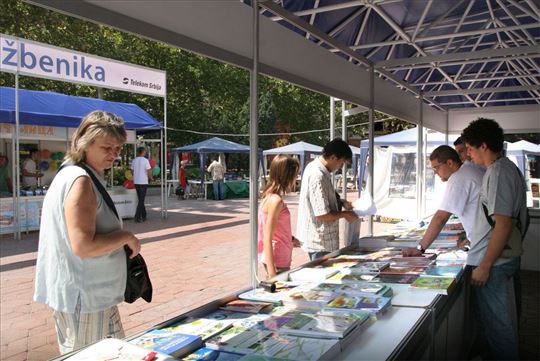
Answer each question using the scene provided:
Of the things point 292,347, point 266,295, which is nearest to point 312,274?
point 266,295

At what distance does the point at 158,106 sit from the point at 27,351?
20.9 meters

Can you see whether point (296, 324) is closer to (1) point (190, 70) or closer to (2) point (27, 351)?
(2) point (27, 351)

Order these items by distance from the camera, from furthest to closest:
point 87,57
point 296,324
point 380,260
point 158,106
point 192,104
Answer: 1. point 192,104
2. point 158,106
3. point 87,57
4. point 380,260
5. point 296,324

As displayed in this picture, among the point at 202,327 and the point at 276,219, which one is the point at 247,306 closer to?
the point at 202,327

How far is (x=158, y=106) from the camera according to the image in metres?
23.5

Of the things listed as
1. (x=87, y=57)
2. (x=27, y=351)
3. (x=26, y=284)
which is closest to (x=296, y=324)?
(x=27, y=351)

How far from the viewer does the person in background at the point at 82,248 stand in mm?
1696

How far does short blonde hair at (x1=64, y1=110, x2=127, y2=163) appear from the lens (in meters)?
1.80

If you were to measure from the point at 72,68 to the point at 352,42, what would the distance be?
539 cm

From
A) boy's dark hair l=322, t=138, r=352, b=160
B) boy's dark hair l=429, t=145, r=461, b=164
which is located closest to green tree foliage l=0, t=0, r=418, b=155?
boy's dark hair l=322, t=138, r=352, b=160

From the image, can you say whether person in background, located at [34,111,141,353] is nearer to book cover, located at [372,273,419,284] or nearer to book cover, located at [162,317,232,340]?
book cover, located at [162,317,232,340]

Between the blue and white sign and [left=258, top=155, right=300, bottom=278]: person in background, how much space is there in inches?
225

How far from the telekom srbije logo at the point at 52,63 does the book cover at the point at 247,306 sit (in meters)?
6.47

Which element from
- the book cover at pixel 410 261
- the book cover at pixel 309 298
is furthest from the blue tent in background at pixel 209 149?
the book cover at pixel 309 298
